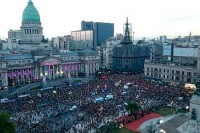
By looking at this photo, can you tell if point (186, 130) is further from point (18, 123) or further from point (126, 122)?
point (18, 123)

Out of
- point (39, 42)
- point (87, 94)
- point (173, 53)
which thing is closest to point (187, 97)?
point (87, 94)

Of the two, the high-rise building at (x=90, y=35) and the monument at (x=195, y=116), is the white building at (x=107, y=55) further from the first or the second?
the monument at (x=195, y=116)

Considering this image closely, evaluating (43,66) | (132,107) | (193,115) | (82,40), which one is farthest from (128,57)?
(82,40)

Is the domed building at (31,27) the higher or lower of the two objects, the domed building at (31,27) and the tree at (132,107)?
the higher

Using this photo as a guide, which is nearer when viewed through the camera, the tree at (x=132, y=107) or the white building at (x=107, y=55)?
the tree at (x=132, y=107)

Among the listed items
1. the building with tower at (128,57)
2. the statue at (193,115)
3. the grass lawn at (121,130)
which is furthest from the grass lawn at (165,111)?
the building with tower at (128,57)

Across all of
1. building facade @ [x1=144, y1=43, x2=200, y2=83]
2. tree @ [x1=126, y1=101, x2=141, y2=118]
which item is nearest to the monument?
tree @ [x1=126, y1=101, x2=141, y2=118]
